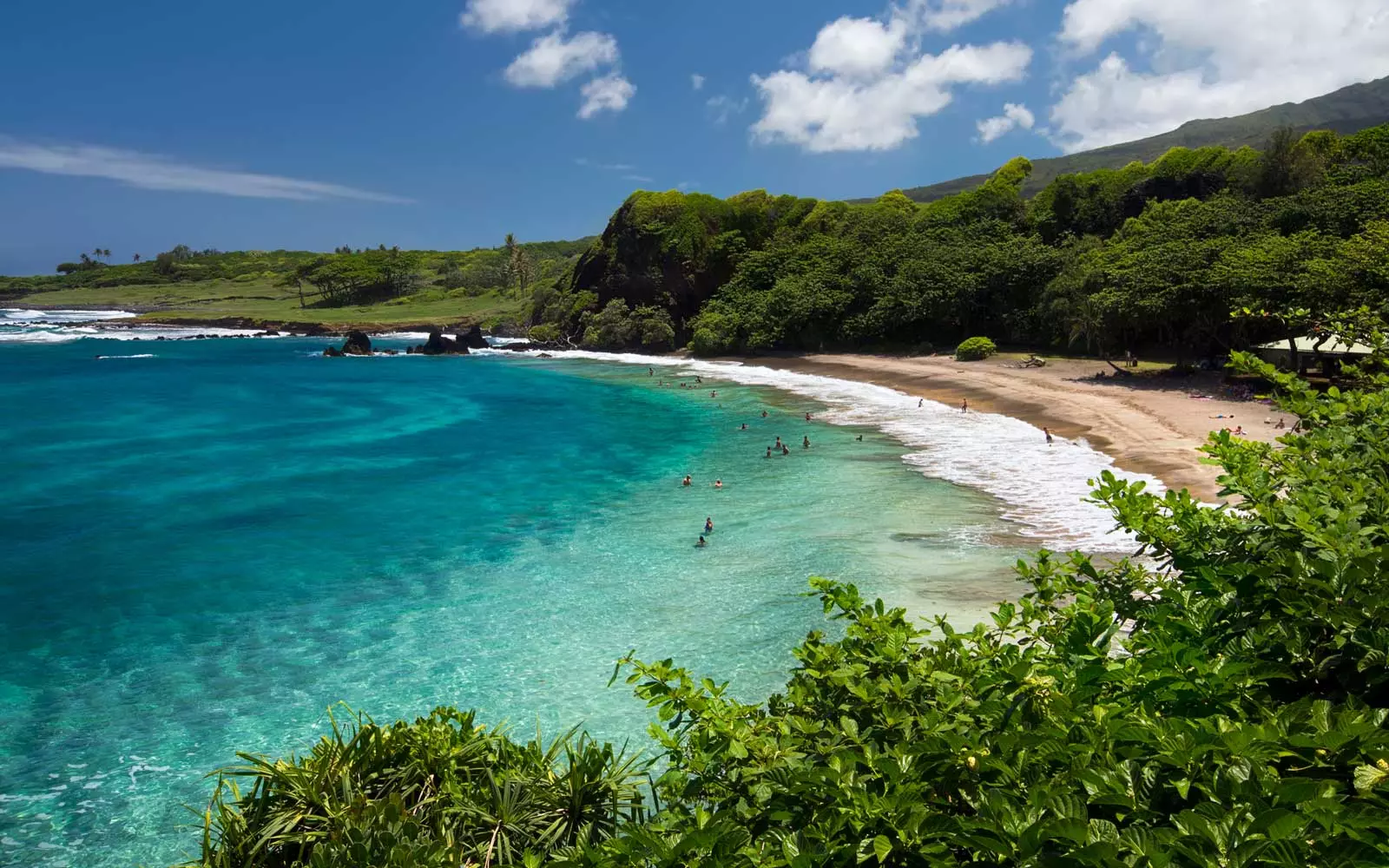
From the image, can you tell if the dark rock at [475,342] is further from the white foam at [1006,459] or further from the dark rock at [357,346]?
the white foam at [1006,459]

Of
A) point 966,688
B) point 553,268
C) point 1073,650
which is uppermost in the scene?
point 553,268

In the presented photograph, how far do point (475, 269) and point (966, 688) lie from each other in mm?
198331

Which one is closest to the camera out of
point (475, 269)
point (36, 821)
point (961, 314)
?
point (36, 821)

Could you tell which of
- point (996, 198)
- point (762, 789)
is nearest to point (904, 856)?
point (762, 789)

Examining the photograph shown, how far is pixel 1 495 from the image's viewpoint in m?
34.5

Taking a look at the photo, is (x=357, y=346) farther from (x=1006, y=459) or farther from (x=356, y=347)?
(x=1006, y=459)

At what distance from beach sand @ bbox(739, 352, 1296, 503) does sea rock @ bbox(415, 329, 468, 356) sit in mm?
59143

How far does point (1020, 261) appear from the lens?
222 feet

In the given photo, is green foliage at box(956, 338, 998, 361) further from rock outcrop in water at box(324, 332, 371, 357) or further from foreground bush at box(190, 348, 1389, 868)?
rock outcrop in water at box(324, 332, 371, 357)

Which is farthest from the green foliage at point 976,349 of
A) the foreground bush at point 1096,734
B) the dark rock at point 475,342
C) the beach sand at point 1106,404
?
the dark rock at point 475,342

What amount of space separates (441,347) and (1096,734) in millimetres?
109557

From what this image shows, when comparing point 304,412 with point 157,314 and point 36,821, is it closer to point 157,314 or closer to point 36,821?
point 36,821

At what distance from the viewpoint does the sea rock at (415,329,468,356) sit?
105 meters

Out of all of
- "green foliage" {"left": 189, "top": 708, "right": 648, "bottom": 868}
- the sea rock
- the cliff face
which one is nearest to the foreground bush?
"green foliage" {"left": 189, "top": 708, "right": 648, "bottom": 868}
